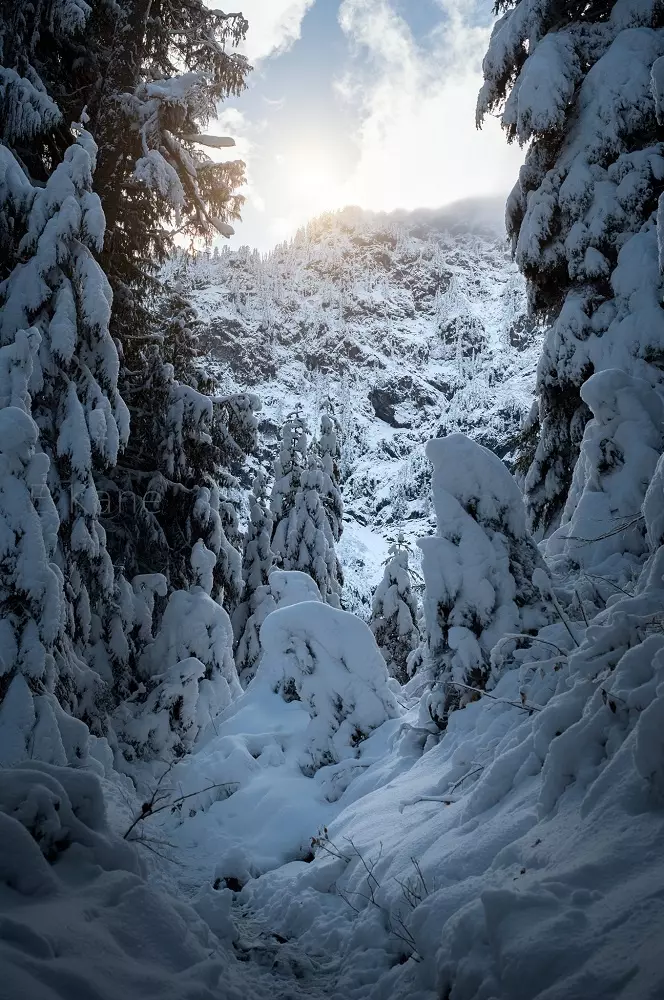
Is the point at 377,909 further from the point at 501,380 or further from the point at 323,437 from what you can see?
the point at 501,380

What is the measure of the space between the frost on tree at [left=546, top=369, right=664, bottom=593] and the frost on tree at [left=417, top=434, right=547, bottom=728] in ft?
2.18

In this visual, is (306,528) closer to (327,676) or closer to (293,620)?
(293,620)

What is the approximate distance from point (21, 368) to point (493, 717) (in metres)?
5.69

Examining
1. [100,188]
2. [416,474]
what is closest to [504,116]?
[100,188]

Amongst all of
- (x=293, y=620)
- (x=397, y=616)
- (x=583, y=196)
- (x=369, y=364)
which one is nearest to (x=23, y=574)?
(x=293, y=620)

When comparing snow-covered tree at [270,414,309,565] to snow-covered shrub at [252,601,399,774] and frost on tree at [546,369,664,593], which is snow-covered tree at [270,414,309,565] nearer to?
snow-covered shrub at [252,601,399,774]

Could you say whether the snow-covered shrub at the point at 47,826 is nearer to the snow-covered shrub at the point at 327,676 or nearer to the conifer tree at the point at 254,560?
the snow-covered shrub at the point at 327,676

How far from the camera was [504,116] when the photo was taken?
8492 mm

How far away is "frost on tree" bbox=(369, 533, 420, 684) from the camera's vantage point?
23.4 metres

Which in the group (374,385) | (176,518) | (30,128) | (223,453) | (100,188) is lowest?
(176,518)

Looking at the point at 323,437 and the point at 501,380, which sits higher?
the point at 501,380

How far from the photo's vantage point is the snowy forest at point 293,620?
2227mm

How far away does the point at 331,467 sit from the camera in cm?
2227

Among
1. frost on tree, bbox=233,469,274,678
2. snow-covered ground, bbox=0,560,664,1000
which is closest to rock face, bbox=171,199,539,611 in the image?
frost on tree, bbox=233,469,274,678
